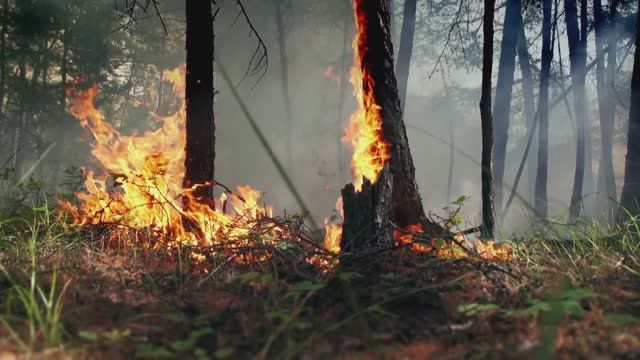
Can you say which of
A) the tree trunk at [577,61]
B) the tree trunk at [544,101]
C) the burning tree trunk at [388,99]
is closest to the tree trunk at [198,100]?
the burning tree trunk at [388,99]

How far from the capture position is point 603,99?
15.0 metres

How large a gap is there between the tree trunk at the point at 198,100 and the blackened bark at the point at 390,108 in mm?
2077

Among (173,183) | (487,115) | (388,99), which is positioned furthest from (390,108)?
(173,183)

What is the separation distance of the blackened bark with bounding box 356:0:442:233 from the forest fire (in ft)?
5.37

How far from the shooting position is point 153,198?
5.14 m

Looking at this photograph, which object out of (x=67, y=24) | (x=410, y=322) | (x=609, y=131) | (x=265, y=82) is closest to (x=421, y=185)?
(x=265, y=82)

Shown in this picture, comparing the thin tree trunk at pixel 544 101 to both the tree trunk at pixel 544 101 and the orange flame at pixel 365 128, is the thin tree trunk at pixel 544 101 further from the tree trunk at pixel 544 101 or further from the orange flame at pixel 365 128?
the orange flame at pixel 365 128

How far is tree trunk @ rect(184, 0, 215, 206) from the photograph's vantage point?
19.4 ft

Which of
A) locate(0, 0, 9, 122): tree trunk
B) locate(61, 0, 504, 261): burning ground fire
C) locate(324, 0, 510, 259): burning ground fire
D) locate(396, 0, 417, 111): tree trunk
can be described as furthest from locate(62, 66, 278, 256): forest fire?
locate(0, 0, 9, 122): tree trunk

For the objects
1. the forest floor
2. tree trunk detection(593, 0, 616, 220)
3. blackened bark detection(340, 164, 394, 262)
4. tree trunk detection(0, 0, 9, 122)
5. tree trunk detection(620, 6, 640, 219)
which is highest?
tree trunk detection(0, 0, 9, 122)

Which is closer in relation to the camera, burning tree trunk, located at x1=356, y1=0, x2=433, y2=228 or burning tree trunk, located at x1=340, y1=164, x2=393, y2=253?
burning tree trunk, located at x1=340, y1=164, x2=393, y2=253

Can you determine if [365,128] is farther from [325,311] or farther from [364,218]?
[325,311]

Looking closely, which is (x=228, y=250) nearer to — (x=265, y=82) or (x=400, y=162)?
(x=400, y=162)

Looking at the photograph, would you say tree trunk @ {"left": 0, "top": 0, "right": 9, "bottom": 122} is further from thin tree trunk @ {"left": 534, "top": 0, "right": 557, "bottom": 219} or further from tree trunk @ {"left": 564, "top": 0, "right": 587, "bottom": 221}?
tree trunk @ {"left": 564, "top": 0, "right": 587, "bottom": 221}
